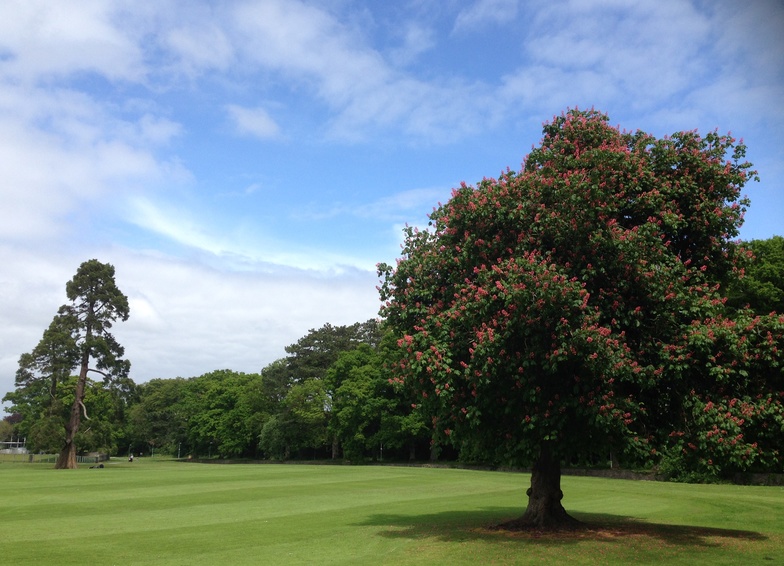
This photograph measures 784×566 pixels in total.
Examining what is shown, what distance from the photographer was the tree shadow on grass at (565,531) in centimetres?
1750

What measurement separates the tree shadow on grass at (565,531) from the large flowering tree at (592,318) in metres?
1.32

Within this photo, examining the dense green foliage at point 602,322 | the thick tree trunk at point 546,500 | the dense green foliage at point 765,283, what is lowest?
the thick tree trunk at point 546,500

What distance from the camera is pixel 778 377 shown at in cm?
1653

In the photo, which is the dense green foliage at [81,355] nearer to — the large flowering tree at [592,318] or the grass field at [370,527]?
the grass field at [370,527]

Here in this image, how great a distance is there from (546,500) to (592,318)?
7.47 meters

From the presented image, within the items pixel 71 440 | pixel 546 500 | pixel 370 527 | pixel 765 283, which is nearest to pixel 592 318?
pixel 546 500

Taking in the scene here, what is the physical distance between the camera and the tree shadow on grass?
57.4 feet

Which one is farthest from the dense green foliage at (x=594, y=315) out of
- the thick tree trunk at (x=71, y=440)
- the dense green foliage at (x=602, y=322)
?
the thick tree trunk at (x=71, y=440)

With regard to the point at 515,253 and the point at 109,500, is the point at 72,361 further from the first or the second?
the point at 515,253

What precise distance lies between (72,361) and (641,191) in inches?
2833

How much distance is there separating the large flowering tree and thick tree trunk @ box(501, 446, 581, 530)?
0.21 ft

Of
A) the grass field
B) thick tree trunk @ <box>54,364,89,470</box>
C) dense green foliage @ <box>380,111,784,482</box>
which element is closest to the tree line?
dense green foliage @ <box>380,111,784,482</box>

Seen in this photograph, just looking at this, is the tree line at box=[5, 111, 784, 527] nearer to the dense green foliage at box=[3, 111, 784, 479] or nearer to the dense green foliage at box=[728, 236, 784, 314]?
the dense green foliage at box=[3, 111, 784, 479]

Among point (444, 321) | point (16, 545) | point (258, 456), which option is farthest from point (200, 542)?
point (258, 456)
